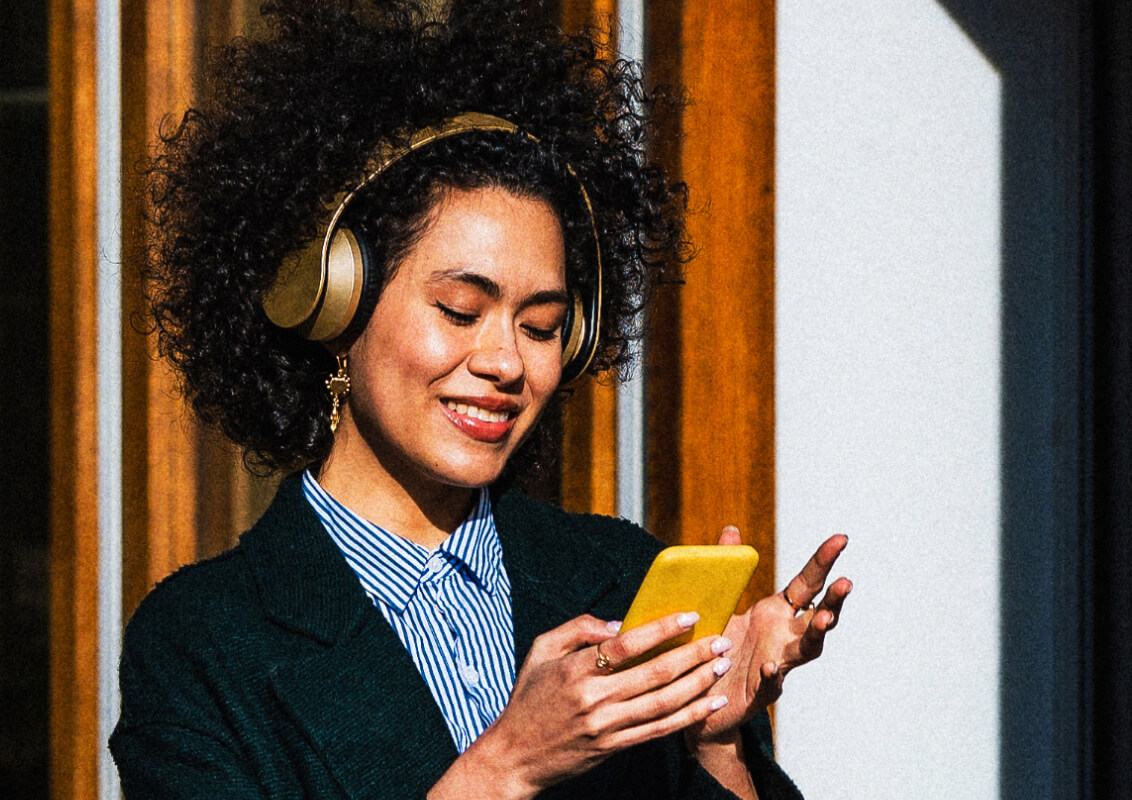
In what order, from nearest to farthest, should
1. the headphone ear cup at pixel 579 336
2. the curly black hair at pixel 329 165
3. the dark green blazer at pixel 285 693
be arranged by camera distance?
the dark green blazer at pixel 285 693 → the curly black hair at pixel 329 165 → the headphone ear cup at pixel 579 336

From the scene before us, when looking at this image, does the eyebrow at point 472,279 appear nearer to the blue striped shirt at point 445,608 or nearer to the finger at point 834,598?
the blue striped shirt at point 445,608

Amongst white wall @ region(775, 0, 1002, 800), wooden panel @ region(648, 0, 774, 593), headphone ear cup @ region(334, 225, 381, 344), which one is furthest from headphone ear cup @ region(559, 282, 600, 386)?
white wall @ region(775, 0, 1002, 800)

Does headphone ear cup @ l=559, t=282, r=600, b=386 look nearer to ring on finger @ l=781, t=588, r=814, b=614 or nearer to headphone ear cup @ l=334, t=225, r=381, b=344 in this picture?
headphone ear cup @ l=334, t=225, r=381, b=344

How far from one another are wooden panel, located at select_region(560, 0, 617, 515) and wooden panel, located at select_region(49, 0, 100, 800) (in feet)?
3.44

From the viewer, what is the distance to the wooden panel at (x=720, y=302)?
2531 millimetres

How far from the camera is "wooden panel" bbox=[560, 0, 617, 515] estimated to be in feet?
8.73

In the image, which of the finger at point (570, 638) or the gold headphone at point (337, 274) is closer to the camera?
the finger at point (570, 638)

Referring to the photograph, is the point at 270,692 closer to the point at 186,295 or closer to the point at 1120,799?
the point at 186,295

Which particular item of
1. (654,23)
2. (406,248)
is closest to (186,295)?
(406,248)

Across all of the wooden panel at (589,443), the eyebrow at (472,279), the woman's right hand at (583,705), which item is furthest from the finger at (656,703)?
the wooden panel at (589,443)

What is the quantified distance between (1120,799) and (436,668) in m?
1.92

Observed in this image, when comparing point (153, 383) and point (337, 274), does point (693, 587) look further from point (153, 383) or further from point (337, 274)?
point (153, 383)

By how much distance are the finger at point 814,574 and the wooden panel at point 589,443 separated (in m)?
1.09

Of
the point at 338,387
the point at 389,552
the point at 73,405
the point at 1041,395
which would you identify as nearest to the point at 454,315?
the point at 338,387
